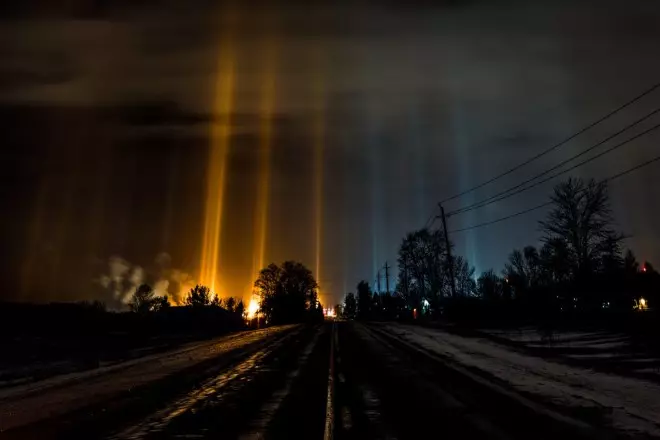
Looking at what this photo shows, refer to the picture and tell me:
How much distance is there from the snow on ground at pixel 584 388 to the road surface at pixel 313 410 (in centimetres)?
70

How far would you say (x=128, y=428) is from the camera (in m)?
9.27

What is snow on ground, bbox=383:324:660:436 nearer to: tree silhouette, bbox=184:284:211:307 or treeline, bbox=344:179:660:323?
treeline, bbox=344:179:660:323

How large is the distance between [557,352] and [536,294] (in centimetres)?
2533

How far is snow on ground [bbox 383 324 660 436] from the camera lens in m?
9.02

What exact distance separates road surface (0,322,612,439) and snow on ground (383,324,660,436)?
2.28ft

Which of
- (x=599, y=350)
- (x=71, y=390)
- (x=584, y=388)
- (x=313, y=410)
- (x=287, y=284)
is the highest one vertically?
(x=287, y=284)

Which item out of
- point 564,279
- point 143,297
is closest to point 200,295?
point 143,297

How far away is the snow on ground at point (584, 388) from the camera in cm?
902

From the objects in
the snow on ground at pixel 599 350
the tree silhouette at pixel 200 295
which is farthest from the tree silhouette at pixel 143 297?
the snow on ground at pixel 599 350

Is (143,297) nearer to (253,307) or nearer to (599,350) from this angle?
(253,307)

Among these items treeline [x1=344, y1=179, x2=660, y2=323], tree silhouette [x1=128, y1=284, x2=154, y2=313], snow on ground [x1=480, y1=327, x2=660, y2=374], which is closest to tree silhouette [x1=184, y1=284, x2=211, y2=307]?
tree silhouette [x1=128, y1=284, x2=154, y2=313]

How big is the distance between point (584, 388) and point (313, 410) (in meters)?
6.06

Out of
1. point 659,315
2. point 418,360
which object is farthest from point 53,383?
point 659,315

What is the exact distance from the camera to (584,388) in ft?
39.8
